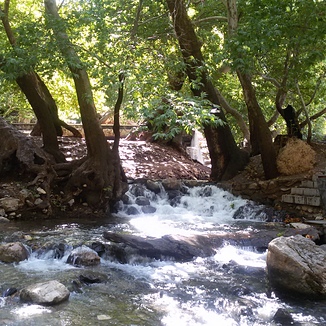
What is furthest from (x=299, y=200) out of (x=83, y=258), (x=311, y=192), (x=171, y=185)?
(x=83, y=258)

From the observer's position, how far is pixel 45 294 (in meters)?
4.48

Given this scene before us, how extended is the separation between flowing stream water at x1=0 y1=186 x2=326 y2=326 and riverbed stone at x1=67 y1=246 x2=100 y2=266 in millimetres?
132

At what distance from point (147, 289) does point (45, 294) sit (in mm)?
1310

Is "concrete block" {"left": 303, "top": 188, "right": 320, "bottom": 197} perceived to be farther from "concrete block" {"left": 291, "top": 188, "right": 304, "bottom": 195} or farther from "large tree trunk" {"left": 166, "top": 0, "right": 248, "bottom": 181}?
"large tree trunk" {"left": 166, "top": 0, "right": 248, "bottom": 181}

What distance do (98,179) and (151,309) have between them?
6.41 m

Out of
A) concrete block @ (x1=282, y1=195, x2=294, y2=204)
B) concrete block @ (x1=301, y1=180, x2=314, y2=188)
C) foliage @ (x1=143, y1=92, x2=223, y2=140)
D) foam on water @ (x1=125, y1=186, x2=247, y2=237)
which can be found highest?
foliage @ (x1=143, y1=92, x2=223, y2=140)

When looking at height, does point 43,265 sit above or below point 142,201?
below

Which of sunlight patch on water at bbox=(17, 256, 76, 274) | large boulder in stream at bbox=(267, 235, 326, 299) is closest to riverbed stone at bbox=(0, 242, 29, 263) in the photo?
sunlight patch on water at bbox=(17, 256, 76, 274)

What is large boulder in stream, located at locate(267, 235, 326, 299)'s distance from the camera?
495cm

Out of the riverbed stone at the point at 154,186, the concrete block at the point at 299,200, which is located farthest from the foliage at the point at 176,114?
the riverbed stone at the point at 154,186

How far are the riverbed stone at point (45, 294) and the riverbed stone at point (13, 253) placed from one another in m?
1.54

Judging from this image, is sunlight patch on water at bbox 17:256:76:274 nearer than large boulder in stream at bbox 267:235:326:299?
No

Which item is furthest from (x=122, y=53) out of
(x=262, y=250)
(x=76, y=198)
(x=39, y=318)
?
(x=39, y=318)

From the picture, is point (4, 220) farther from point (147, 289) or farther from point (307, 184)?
point (307, 184)
